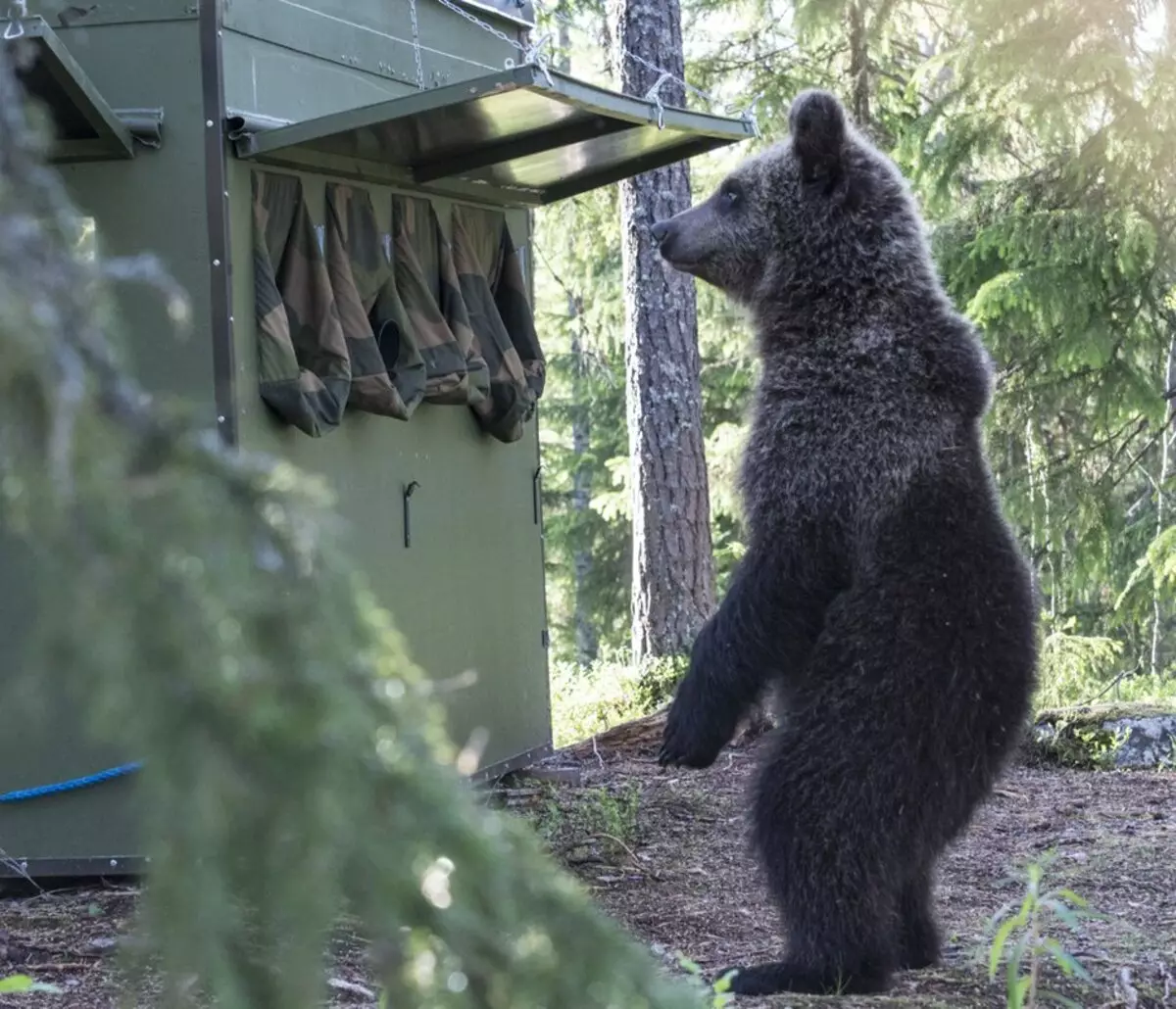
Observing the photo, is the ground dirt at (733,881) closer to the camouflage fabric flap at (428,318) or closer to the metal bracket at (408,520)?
the metal bracket at (408,520)

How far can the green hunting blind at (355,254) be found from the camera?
5684mm

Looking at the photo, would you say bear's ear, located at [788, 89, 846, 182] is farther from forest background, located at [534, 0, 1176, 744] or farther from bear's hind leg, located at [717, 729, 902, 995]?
bear's hind leg, located at [717, 729, 902, 995]

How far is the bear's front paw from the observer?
182 inches

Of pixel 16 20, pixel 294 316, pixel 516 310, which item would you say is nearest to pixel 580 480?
pixel 516 310

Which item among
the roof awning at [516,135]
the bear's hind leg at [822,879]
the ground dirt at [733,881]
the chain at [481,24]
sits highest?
the chain at [481,24]

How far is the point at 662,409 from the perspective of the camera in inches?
408

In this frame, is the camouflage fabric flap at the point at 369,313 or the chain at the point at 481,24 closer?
the camouflage fabric flap at the point at 369,313

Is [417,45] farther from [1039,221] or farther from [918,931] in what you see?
[1039,221]

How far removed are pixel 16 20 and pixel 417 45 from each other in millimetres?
2296

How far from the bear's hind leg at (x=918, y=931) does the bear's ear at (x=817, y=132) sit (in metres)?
2.41

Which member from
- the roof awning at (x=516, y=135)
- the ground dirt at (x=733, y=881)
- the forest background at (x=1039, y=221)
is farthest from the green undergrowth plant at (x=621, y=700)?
the roof awning at (x=516, y=135)

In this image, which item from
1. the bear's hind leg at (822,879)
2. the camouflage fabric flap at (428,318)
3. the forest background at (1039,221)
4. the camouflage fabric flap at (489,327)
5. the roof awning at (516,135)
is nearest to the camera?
the bear's hind leg at (822,879)

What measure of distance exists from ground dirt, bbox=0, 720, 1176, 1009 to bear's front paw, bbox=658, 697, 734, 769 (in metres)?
0.19

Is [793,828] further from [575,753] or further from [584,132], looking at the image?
[575,753]
